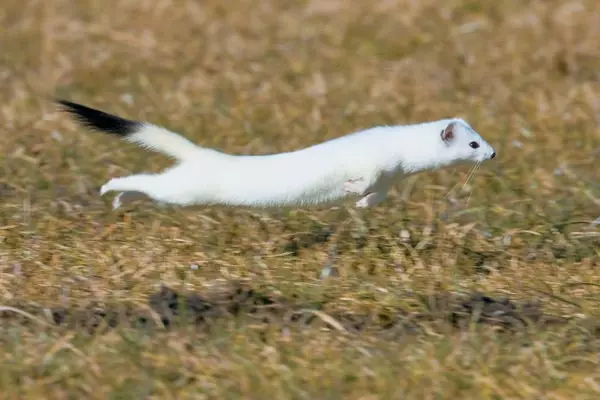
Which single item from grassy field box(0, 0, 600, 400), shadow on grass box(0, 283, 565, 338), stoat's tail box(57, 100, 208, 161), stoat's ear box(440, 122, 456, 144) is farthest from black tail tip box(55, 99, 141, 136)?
stoat's ear box(440, 122, 456, 144)

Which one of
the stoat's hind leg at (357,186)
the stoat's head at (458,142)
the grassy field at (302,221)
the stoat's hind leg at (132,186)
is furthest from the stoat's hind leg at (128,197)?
the stoat's head at (458,142)

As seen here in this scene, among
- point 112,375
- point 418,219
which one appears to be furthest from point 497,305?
point 112,375

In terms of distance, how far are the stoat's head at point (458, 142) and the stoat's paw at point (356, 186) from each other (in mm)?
292

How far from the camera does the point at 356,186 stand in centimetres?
373

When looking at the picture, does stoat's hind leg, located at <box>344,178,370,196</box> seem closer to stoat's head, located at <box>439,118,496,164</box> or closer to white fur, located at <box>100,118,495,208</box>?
white fur, located at <box>100,118,495,208</box>

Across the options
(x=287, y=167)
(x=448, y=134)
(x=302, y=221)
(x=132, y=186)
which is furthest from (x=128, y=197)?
(x=448, y=134)

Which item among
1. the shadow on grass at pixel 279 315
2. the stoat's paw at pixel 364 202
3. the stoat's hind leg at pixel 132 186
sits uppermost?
the stoat's paw at pixel 364 202

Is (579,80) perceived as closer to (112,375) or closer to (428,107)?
(428,107)

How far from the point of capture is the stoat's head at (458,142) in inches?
152

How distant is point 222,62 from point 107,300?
291cm

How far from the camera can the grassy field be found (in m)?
2.92

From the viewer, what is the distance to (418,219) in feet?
13.8

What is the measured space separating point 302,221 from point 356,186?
460 millimetres

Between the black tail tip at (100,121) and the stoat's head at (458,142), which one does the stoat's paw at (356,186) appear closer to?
the stoat's head at (458,142)
